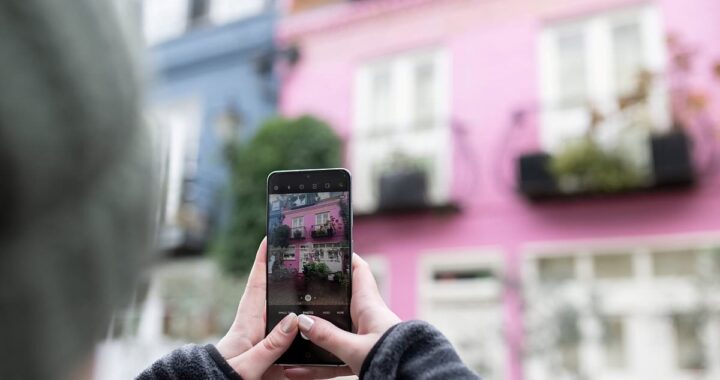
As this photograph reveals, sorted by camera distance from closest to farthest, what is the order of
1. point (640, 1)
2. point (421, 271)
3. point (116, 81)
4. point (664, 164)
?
1. point (116, 81)
2. point (664, 164)
3. point (640, 1)
4. point (421, 271)

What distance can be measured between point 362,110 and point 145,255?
5.07 m

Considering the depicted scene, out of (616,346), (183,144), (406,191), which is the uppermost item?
(183,144)

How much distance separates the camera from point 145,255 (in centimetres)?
27

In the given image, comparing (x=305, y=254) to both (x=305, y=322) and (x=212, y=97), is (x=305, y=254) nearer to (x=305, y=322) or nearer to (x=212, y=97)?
(x=305, y=322)

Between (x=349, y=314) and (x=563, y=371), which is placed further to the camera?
(x=563, y=371)

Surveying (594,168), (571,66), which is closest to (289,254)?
(594,168)

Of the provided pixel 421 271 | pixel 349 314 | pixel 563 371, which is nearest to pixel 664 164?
pixel 563 371

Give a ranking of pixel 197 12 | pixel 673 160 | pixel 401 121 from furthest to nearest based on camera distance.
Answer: pixel 197 12 → pixel 401 121 → pixel 673 160

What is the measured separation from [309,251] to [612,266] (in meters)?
3.93

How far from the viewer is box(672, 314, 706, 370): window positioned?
150 inches

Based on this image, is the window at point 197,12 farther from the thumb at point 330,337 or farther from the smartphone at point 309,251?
the thumb at point 330,337

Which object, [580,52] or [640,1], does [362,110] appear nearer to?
[580,52]

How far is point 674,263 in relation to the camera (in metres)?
4.22

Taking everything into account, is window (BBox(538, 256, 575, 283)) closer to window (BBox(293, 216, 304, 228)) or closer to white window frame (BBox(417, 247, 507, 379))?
white window frame (BBox(417, 247, 507, 379))
